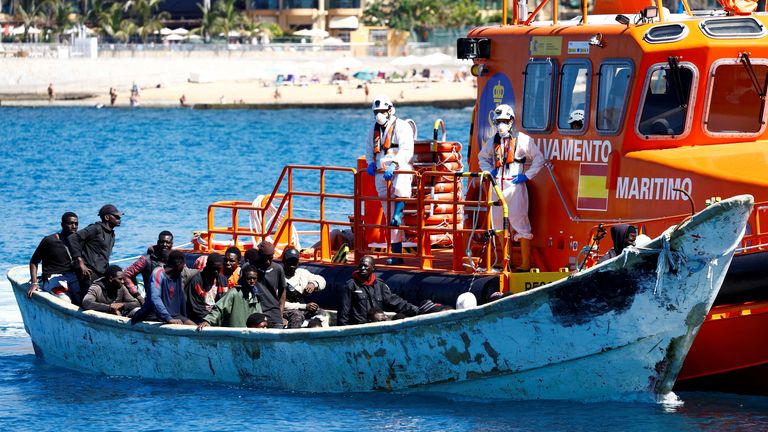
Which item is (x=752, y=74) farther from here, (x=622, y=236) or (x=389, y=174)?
(x=389, y=174)

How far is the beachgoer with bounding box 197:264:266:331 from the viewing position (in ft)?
46.4

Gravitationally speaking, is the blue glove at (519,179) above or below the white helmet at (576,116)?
below

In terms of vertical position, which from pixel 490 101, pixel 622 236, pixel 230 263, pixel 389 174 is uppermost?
pixel 490 101

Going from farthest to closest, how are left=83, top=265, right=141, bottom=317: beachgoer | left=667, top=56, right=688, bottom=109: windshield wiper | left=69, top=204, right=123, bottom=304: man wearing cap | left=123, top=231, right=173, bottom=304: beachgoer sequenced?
left=69, top=204, right=123, bottom=304: man wearing cap < left=83, top=265, right=141, bottom=317: beachgoer < left=123, top=231, right=173, bottom=304: beachgoer < left=667, top=56, right=688, bottom=109: windshield wiper

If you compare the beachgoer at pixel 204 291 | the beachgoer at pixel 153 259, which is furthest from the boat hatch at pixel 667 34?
the beachgoer at pixel 153 259

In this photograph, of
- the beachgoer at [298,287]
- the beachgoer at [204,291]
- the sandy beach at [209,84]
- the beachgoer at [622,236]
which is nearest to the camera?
the beachgoer at [622,236]

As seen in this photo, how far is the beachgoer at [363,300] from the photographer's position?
13.9 metres

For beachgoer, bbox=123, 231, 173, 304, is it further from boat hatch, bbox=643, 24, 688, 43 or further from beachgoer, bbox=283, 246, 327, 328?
boat hatch, bbox=643, 24, 688, 43

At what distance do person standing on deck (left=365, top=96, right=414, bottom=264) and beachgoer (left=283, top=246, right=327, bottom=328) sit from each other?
0.88 metres

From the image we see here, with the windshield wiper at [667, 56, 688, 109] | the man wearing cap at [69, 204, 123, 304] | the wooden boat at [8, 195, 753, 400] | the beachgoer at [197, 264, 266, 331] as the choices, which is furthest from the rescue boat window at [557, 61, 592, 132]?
the man wearing cap at [69, 204, 123, 304]

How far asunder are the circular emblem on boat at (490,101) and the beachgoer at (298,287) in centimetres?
228

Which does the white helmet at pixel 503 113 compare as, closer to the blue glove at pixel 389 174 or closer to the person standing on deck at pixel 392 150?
the blue glove at pixel 389 174

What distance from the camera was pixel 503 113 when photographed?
13828 millimetres

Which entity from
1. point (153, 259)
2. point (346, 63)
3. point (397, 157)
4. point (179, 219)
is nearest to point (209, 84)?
point (346, 63)
